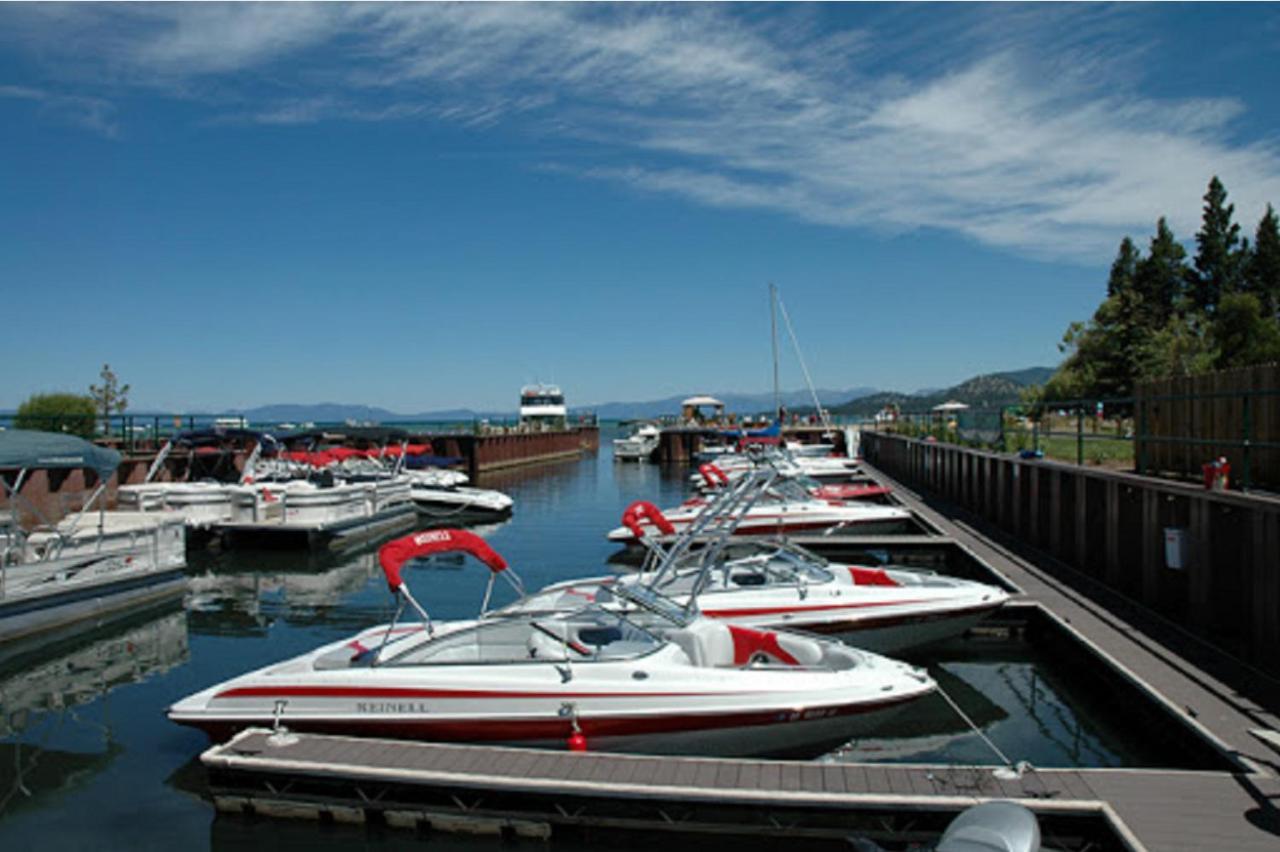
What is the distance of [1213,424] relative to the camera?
590 inches

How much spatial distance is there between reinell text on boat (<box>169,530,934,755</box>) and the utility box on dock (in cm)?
450

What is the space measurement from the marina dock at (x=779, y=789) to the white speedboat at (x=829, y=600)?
3.91 m

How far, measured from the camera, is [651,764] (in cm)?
852

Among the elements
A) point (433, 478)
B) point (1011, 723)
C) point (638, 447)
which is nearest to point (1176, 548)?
point (1011, 723)

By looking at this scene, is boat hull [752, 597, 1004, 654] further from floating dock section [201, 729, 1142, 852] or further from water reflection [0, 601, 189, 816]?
water reflection [0, 601, 189, 816]

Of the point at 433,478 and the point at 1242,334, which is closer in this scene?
the point at 433,478

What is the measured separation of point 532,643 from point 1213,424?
10998 mm

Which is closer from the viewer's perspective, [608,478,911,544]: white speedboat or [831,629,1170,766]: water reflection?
[831,629,1170,766]: water reflection

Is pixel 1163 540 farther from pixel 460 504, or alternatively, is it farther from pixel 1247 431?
pixel 460 504

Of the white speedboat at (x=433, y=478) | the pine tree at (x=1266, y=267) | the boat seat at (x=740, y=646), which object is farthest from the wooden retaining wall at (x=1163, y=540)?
the pine tree at (x=1266, y=267)

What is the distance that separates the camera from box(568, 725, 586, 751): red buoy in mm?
9000

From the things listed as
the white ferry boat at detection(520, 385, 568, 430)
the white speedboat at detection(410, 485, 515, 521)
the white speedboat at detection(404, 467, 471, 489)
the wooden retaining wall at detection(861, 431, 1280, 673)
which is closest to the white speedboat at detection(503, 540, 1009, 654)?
the wooden retaining wall at detection(861, 431, 1280, 673)

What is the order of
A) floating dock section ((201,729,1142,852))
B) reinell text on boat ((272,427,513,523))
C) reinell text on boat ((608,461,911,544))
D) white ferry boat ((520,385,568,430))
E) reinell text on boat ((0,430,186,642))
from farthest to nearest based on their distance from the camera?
white ferry boat ((520,385,568,430)) < reinell text on boat ((272,427,513,523)) < reinell text on boat ((608,461,911,544)) < reinell text on boat ((0,430,186,642)) < floating dock section ((201,729,1142,852))

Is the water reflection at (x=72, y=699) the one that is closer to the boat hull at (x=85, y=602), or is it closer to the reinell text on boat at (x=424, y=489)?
the boat hull at (x=85, y=602)
